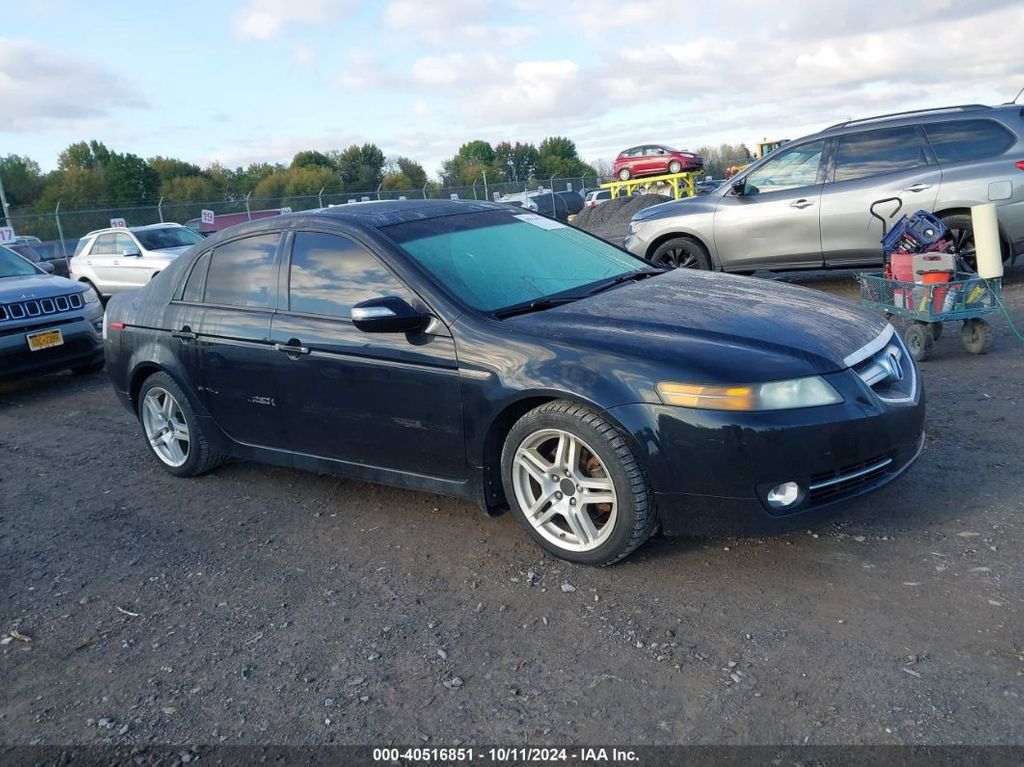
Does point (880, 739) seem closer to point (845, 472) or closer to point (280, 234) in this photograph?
point (845, 472)

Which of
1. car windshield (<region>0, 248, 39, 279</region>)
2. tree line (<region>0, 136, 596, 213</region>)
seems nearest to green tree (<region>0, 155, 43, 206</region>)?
tree line (<region>0, 136, 596, 213</region>)

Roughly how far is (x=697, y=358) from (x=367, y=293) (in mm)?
1669

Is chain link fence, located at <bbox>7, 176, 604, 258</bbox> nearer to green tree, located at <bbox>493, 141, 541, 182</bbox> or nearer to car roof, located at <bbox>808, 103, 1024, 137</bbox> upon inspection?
car roof, located at <bbox>808, 103, 1024, 137</bbox>

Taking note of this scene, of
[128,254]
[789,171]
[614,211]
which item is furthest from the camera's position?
[614,211]

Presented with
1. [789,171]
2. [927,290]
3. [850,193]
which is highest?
[789,171]

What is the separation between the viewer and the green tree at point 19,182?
6353cm

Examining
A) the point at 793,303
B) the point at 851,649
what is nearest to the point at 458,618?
the point at 851,649

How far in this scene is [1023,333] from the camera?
727 cm

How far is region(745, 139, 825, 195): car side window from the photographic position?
948cm

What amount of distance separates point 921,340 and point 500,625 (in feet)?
15.5

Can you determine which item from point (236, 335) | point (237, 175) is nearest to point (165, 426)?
point (236, 335)

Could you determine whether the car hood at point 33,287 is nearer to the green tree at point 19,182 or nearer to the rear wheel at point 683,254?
the rear wheel at point 683,254

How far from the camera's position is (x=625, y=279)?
469 centimetres

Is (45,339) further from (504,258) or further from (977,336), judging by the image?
(977,336)
